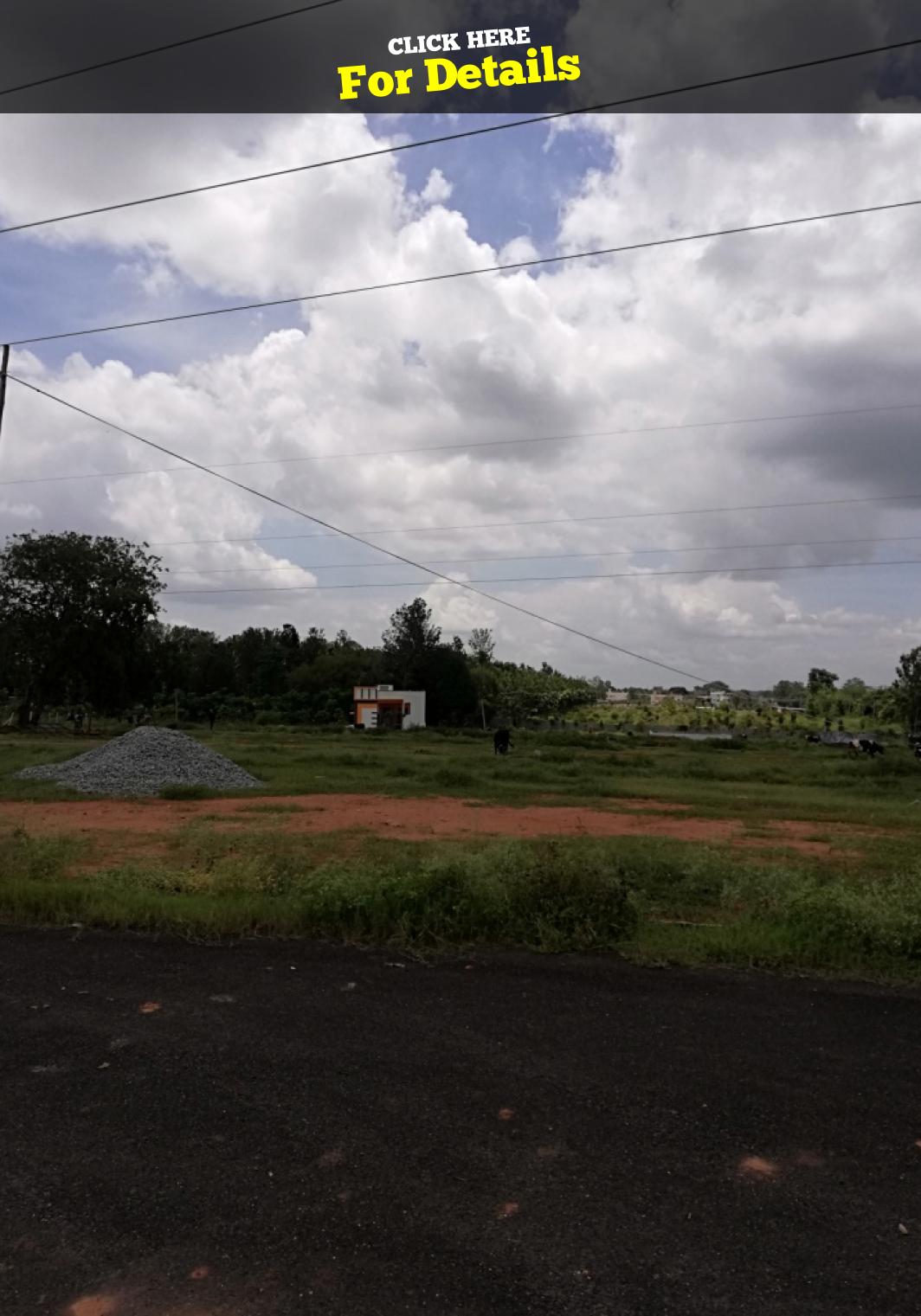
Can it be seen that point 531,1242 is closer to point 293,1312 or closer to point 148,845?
point 293,1312

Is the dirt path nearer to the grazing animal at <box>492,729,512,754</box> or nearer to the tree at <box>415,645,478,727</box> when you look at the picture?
the grazing animal at <box>492,729,512,754</box>

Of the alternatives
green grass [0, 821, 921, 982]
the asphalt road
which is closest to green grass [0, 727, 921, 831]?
green grass [0, 821, 921, 982]

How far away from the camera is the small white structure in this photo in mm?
72812

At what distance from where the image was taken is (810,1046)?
470 centimetres

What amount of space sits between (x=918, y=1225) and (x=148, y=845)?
42.9 ft

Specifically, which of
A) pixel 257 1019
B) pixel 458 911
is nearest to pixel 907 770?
pixel 458 911

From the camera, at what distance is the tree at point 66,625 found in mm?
56281

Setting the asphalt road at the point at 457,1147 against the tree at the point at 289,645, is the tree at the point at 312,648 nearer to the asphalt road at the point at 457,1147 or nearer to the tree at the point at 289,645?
the tree at the point at 289,645

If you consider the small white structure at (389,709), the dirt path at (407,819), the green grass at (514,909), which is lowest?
the dirt path at (407,819)

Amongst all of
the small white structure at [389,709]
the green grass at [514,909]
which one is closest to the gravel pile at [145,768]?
the green grass at [514,909]

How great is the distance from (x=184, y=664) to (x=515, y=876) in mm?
63790

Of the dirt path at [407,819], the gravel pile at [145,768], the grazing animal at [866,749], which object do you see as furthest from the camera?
the grazing animal at [866,749]

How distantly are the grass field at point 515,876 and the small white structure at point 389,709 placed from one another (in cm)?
4571

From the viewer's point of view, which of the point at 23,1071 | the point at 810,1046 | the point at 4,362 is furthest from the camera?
the point at 4,362
